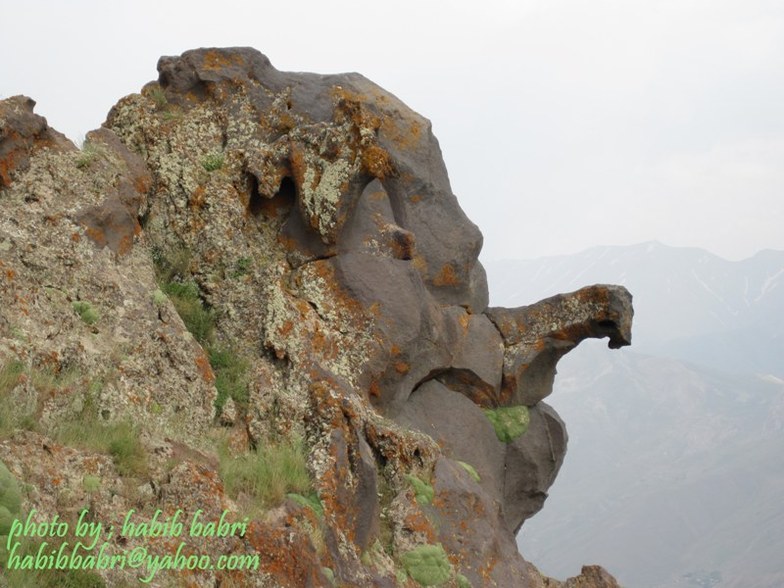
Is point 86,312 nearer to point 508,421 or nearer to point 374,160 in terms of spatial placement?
point 374,160

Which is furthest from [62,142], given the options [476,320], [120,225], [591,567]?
[591,567]

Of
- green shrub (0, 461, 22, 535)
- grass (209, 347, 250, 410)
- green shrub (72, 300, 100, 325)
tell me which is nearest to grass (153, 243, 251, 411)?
grass (209, 347, 250, 410)

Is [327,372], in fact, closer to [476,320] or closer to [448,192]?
[476,320]

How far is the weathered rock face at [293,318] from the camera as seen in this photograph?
11.2 metres

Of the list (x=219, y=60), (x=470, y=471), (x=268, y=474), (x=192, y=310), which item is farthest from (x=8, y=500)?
(x=219, y=60)

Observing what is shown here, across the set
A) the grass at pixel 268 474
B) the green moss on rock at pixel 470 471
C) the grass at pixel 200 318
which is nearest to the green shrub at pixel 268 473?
the grass at pixel 268 474

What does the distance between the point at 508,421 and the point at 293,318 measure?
23.2 ft

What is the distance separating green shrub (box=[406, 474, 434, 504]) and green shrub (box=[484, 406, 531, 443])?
5.98 m

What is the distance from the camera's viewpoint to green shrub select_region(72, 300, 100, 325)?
12031mm

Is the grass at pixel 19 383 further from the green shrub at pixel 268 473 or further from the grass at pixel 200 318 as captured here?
the grass at pixel 200 318

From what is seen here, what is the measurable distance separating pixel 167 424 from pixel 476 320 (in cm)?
977

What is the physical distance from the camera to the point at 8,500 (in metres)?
7.91

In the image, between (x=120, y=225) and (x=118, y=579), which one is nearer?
(x=118, y=579)

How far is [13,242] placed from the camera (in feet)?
39.8
